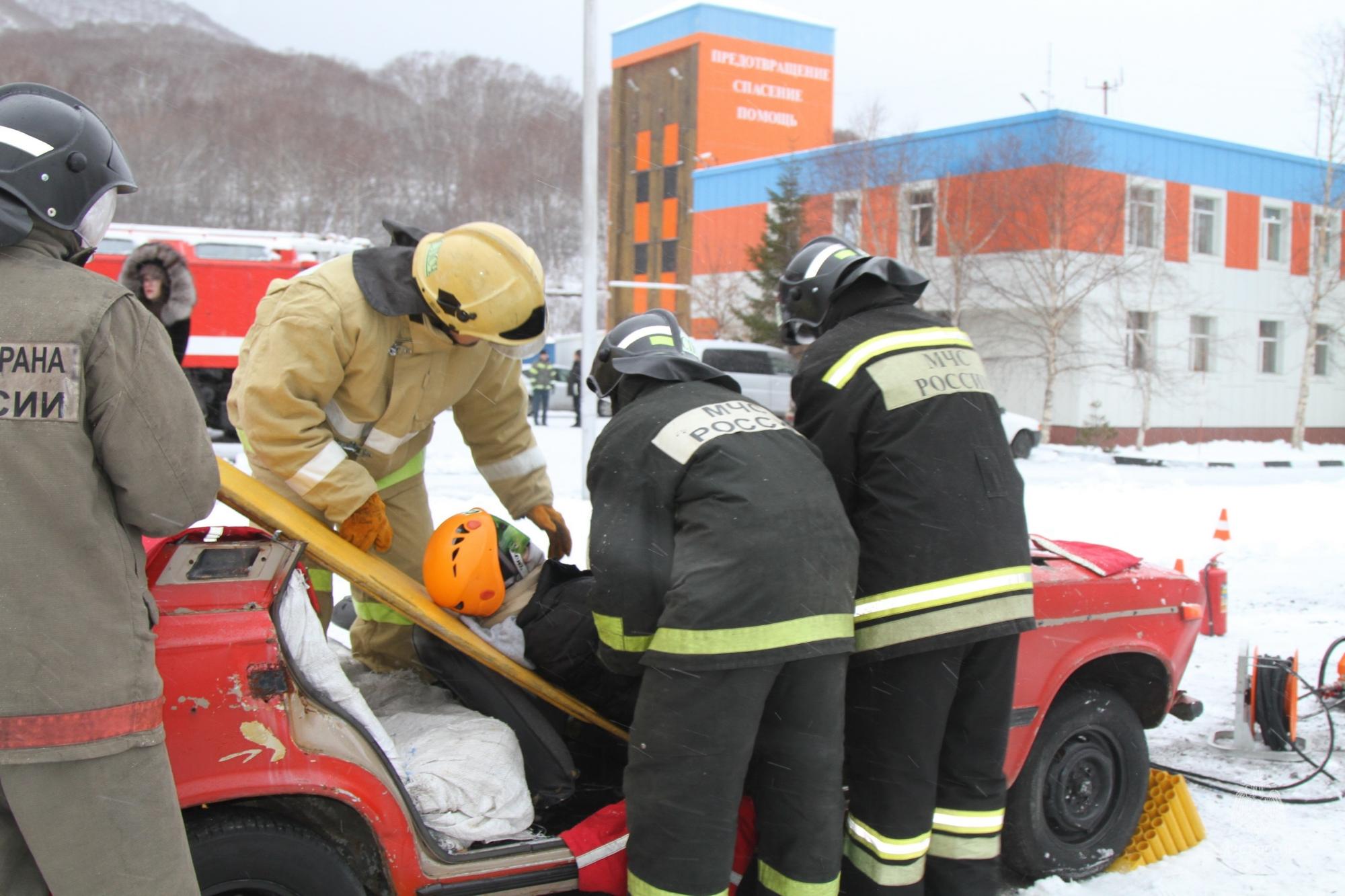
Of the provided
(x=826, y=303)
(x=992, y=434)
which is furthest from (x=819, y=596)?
(x=826, y=303)

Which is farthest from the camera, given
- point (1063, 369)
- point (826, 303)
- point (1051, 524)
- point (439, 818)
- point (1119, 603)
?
point (1063, 369)

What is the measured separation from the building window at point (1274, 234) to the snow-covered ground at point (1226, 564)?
32.9ft

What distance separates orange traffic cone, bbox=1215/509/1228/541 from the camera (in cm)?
780

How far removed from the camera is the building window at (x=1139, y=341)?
24844mm

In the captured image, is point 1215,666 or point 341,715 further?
point 1215,666

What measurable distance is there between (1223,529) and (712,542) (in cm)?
683

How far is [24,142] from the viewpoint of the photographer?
1899 mm

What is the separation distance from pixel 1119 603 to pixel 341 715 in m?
2.60

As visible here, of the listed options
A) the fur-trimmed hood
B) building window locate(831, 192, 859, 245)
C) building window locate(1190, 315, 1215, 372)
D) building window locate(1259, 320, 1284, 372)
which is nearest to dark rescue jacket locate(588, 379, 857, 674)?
the fur-trimmed hood

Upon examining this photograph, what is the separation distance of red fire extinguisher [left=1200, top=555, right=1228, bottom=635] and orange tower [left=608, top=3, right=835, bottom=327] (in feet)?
107

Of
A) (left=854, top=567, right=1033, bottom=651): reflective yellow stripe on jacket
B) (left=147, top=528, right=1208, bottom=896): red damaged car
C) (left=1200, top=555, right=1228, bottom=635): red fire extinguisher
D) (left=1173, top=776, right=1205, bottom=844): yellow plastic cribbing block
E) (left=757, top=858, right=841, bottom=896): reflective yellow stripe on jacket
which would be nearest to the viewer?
(left=147, top=528, right=1208, bottom=896): red damaged car

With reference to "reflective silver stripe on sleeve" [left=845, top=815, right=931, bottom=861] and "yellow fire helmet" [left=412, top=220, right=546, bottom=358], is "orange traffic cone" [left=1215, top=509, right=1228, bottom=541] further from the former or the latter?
"yellow fire helmet" [left=412, top=220, right=546, bottom=358]

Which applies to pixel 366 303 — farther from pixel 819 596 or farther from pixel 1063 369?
pixel 1063 369

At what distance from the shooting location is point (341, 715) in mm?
2469
